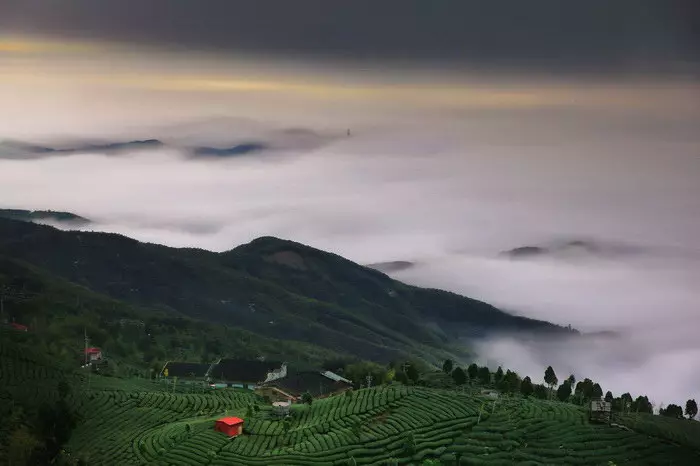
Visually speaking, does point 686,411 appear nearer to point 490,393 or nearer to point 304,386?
point 490,393

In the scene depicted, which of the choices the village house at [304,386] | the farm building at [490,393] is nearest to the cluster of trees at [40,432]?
the village house at [304,386]

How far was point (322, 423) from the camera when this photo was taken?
31.5 m

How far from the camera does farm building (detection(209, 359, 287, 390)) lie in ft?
155

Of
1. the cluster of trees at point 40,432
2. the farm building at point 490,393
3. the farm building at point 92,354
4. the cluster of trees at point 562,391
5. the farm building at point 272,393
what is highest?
the cluster of trees at point 562,391

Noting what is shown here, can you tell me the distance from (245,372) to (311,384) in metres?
4.41

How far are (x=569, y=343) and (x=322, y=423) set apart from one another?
5739cm

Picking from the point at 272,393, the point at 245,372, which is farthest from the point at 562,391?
the point at 245,372

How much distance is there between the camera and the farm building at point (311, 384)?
44.0m

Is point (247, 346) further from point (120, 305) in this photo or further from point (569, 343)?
point (569, 343)

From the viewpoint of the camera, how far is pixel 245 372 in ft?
161

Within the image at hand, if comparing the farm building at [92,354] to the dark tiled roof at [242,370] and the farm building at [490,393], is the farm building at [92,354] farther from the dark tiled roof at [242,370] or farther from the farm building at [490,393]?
the farm building at [490,393]

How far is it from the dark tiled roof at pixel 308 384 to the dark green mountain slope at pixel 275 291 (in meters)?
18.4

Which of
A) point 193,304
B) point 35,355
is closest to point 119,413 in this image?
point 35,355

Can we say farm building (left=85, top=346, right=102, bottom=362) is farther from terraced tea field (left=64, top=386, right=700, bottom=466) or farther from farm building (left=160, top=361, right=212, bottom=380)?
terraced tea field (left=64, top=386, right=700, bottom=466)
